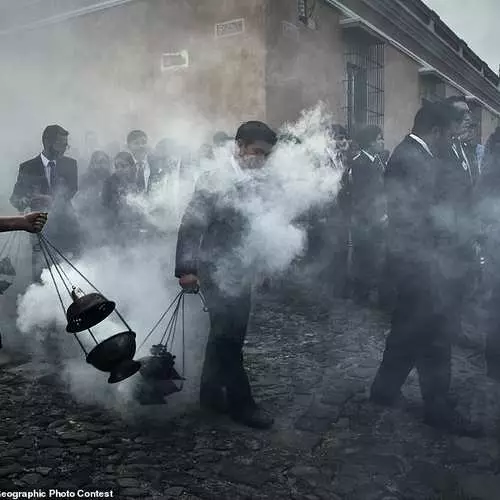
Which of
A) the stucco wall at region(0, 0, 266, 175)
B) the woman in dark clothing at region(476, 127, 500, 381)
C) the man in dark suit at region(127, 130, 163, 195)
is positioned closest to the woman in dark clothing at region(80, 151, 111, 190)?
the man in dark suit at region(127, 130, 163, 195)

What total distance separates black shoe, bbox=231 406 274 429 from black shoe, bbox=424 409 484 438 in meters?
1.02

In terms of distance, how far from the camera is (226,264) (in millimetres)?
3832

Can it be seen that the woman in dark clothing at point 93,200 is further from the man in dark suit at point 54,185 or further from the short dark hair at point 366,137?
the short dark hair at point 366,137

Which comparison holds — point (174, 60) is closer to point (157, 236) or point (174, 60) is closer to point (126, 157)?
point (126, 157)

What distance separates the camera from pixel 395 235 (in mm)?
3895

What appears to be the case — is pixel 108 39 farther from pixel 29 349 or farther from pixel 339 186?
pixel 29 349

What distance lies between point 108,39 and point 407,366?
8397 millimetres

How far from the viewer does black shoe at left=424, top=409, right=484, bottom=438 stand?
359 cm

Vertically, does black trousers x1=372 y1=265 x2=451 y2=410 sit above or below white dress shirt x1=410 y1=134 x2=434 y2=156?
below

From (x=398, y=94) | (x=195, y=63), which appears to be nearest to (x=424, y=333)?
(x=195, y=63)

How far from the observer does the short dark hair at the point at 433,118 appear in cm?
386

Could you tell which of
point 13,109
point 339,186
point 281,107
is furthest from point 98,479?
point 13,109

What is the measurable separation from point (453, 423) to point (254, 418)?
1.25m

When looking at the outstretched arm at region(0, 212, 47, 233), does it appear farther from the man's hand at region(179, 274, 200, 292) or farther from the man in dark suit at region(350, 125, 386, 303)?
the man in dark suit at region(350, 125, 386, 303)
